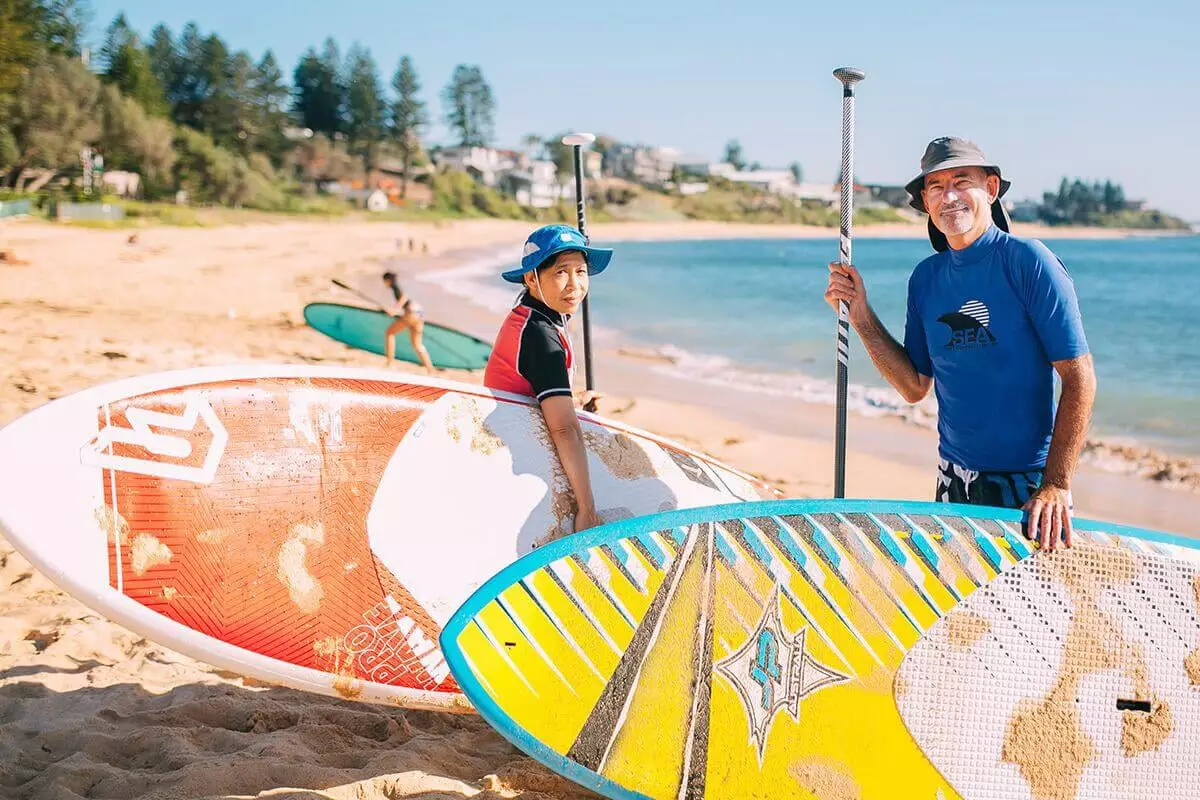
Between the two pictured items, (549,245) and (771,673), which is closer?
(771,673)

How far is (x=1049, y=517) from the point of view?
222cm

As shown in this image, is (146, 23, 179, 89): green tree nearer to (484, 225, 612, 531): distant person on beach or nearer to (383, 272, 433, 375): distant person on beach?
(383, 272, 433, 375): distant person on beach

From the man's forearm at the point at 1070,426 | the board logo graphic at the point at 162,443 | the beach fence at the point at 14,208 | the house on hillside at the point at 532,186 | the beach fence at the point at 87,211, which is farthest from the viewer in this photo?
the house on hillside at the point at 532,186

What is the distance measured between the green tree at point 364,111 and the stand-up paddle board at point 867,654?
227 feet

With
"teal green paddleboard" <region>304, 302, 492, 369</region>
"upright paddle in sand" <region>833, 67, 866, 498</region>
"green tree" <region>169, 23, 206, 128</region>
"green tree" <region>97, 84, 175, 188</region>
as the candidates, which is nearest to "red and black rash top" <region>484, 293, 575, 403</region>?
"upright paddle in sand" <region>833, 67, 866, 498</region>

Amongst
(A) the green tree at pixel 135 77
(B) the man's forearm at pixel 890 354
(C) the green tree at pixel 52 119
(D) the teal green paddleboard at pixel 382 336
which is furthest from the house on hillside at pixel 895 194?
(A) the green tree at pixel 135 77

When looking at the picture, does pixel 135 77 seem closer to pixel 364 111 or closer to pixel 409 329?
pixel 364 111

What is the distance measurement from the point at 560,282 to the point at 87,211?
31539 millimetres

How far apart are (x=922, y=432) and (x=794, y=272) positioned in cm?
3270

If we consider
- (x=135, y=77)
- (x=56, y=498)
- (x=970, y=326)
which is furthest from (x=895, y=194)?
(x=135, y=77)

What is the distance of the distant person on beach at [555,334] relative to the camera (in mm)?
2740

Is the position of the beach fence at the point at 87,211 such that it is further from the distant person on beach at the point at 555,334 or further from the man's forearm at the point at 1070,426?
the man's forearm at the point at 1070,426

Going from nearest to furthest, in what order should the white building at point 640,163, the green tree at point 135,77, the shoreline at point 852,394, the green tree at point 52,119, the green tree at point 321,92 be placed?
1. the shoreline at point 852,394
2. the green tree at point 52,119
3. the green tree at point 135,77
4. the green tree at point 321,92
5. the white building at point 640,163

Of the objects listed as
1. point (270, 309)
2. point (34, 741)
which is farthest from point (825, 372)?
point (34, 741)
